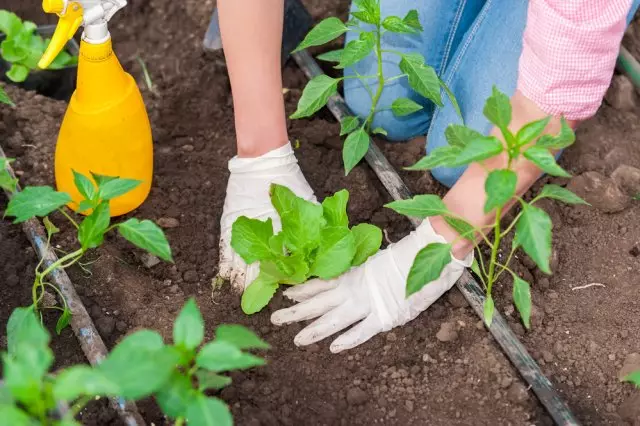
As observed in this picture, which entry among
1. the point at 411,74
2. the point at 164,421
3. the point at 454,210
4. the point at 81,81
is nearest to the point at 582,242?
the point at 454,210

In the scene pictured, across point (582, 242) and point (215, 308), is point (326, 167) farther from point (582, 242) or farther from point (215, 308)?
point (582, 242)

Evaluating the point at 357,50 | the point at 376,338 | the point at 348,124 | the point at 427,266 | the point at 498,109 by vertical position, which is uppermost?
the point at 498,109

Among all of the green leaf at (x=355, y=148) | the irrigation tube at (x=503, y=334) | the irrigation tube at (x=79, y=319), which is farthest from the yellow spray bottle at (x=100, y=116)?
the irrigation tube at (x=503, y=334)

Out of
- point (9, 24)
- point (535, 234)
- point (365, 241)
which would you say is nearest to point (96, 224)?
point (365, 241)

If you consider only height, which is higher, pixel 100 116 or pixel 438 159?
pixel 438 159

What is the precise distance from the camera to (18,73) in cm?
205

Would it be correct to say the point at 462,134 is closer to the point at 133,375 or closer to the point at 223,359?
the point at 223,359

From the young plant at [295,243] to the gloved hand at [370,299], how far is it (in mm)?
47

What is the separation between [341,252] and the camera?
1624 mm

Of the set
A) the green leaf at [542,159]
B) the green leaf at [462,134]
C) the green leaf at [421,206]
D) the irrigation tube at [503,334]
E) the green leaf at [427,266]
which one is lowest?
the irrigation tube at [503,334]

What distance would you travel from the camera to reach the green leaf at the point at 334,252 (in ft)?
5.31

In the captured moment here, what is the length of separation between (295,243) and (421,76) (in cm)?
44

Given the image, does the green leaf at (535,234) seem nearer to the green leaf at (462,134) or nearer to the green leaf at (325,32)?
the green leaf at (462,134)

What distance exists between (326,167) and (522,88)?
62 centimetres
